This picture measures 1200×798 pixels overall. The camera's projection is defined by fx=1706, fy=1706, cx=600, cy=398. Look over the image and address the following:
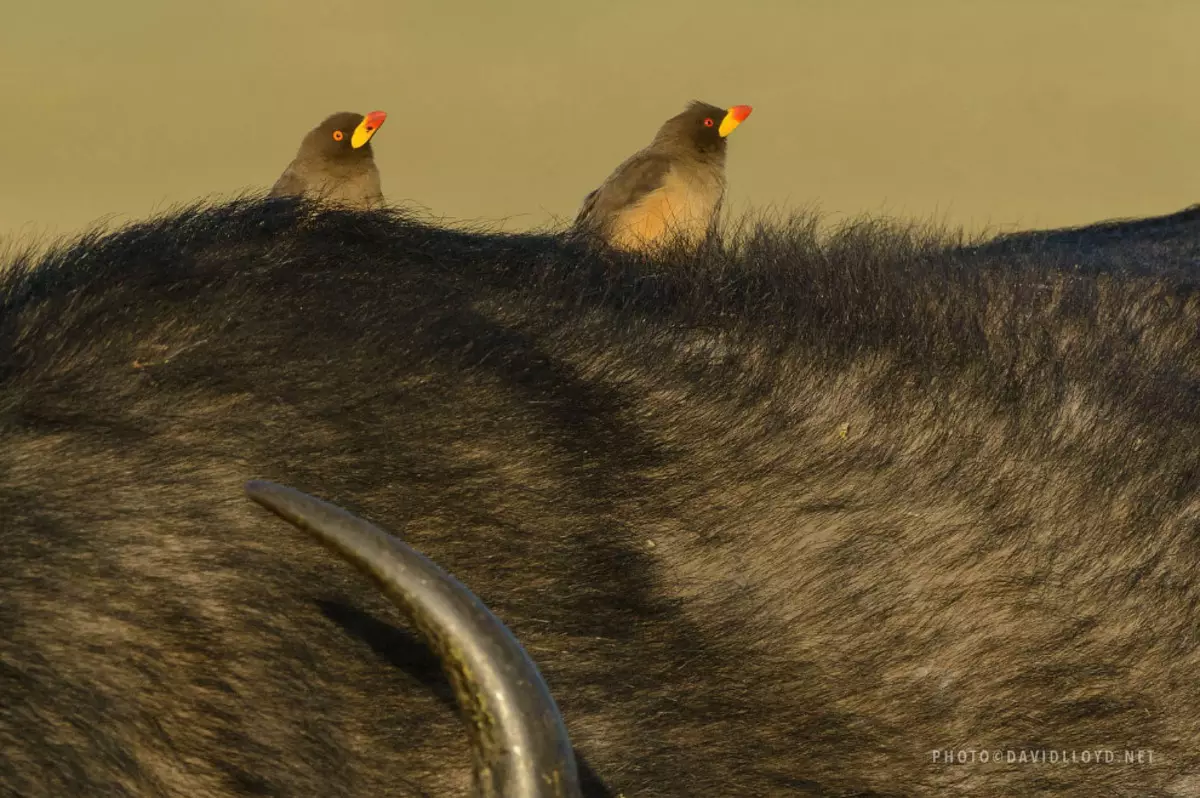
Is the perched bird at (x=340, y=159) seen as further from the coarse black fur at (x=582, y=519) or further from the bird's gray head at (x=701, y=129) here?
the coarse black fur at (x=582, y=519)

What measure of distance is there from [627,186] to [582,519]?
5.17m

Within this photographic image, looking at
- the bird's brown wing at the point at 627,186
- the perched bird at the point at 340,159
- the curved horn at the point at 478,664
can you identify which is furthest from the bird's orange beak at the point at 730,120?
the curved horn at the point at 478,664

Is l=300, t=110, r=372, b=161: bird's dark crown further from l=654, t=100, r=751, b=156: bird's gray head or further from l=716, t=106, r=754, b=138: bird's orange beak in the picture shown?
l=716, t=106, r=754, b=138: bird's orange beak

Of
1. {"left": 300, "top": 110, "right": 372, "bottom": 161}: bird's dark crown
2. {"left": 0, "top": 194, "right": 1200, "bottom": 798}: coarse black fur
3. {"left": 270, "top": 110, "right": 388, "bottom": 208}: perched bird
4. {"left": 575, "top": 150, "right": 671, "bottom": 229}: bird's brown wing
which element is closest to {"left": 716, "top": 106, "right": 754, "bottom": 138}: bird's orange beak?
{"left": 575, "top": 150, "right": 671, "bottom": 229}: bird's brown wing

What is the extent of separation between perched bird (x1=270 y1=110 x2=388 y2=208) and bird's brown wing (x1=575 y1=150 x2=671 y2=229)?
4.63 feet

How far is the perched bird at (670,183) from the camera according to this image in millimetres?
7699

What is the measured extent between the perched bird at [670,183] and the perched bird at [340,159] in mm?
1325

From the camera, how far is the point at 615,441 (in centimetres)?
324

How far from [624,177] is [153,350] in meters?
5.35

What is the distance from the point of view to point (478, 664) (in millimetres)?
2133

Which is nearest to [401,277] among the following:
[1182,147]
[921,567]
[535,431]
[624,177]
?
[535,431]

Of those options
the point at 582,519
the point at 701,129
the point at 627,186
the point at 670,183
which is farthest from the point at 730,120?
the point at 582,519

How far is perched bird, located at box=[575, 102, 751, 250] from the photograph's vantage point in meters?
7.70

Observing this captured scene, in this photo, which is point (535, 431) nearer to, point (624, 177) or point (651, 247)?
point (651, 247)
